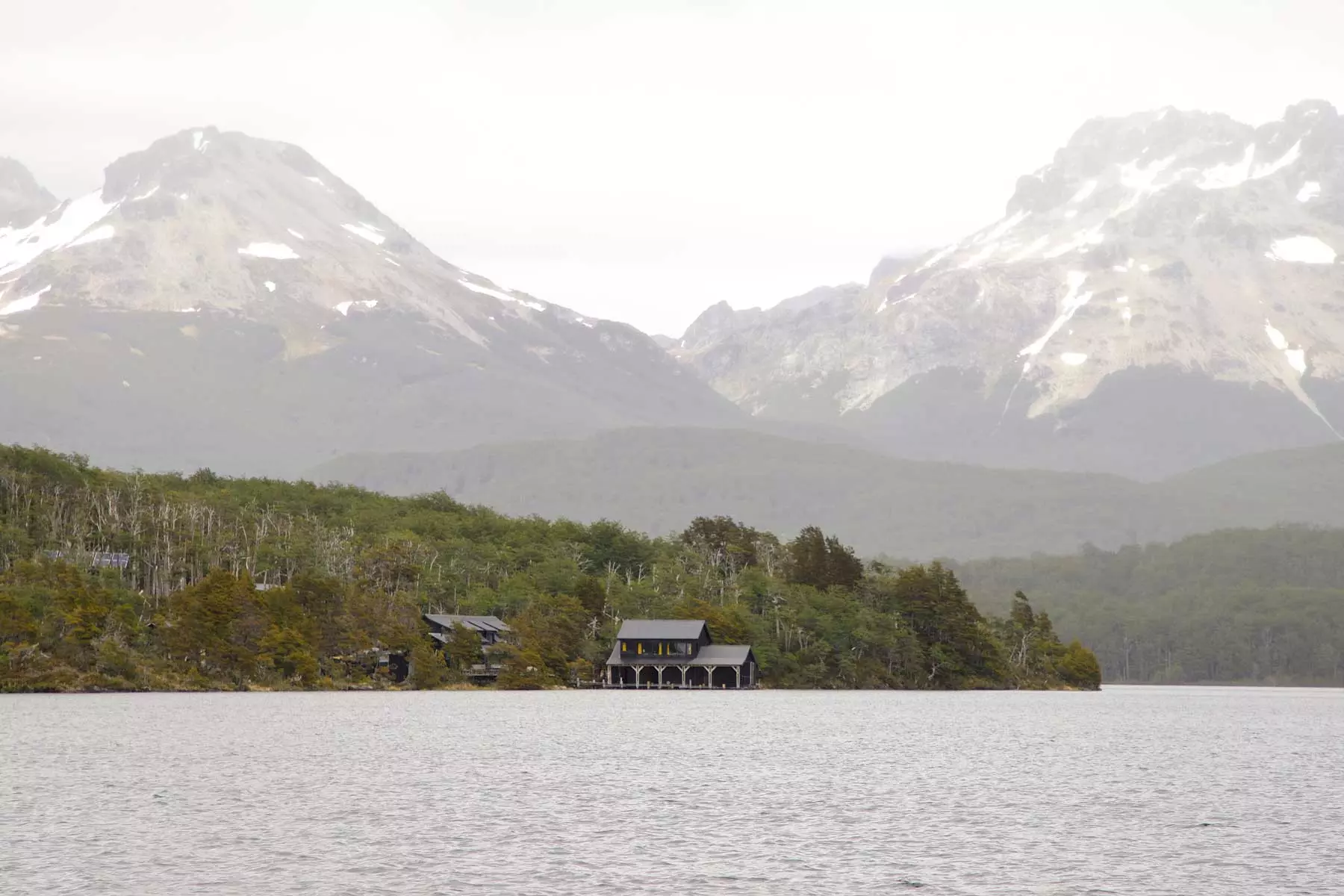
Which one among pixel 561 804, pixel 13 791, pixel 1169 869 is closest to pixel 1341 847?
pixel 1169 869

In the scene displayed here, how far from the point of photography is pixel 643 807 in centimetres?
6650

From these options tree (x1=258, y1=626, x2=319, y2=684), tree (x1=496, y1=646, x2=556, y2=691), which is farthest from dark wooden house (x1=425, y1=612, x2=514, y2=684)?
tree (x1=258, y1=626, x2=319, y2=684)

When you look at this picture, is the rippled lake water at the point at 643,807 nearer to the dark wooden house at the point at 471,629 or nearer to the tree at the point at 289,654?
the tree at the point at 289,654

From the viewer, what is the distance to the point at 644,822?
6153cm

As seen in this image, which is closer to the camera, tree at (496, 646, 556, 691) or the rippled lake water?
the rippled lake water

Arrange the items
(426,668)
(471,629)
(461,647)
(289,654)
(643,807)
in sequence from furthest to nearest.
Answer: (471,629) → (461,647) → (426,668) → (289,654) → (643,807)

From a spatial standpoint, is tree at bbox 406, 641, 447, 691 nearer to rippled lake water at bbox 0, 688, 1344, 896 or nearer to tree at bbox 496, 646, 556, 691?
tree at bbox 496, 646, 556, 691

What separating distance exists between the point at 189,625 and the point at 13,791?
9809cm

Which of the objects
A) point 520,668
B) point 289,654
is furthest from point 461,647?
point 289,654

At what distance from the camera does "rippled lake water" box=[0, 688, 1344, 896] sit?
162ft

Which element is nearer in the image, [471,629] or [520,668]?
[520,668]

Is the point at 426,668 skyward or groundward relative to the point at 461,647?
groundward

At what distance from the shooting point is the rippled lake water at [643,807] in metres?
49.5

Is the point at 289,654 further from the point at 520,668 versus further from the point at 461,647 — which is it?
the point at 520,668
